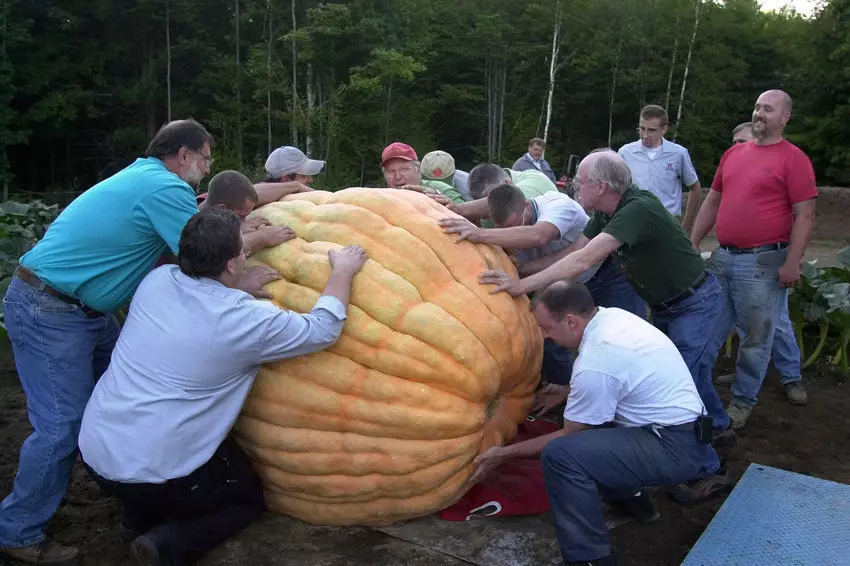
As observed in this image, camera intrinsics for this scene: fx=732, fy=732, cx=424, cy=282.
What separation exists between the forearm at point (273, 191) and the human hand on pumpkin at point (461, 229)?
1.07m

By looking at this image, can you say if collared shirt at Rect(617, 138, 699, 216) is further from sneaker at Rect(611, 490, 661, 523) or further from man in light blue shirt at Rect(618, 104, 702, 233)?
sneaker at Rect(611, 490, 661, 523)

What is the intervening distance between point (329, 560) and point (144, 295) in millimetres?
1376

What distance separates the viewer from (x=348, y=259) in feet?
10.8

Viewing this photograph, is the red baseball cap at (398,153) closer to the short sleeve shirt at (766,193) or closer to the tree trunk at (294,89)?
the short sleeve shirt at (766,193)

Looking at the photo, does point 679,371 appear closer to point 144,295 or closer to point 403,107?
point 144,295

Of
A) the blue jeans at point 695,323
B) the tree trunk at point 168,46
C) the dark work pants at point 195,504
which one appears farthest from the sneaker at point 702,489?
the tree trunk at point 168,46

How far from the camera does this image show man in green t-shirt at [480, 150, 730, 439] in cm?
378

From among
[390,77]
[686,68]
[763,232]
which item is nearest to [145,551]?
[763,232]

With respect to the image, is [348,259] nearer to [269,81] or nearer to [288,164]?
[288,164]

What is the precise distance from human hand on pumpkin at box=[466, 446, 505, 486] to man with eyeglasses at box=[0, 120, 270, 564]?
4.24 feet

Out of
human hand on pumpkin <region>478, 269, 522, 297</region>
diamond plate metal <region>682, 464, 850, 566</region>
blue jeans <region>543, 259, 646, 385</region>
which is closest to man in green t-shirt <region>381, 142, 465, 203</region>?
blue jeans <region>543, 259, 646, 385</region>

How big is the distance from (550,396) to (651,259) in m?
0.98

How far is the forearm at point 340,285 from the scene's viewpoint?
314 centimetres

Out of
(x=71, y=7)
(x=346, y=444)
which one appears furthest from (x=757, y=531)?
(x=71, y=7)
